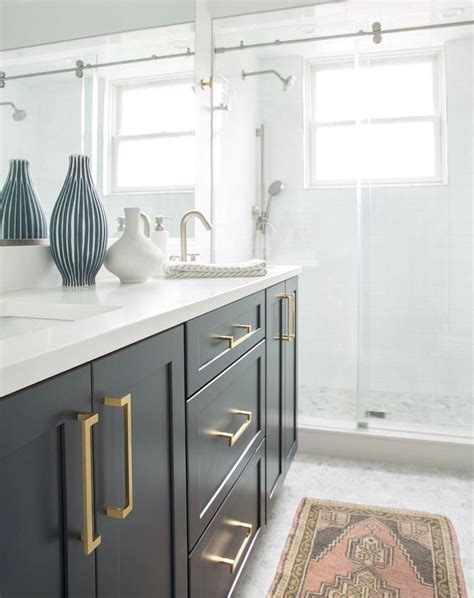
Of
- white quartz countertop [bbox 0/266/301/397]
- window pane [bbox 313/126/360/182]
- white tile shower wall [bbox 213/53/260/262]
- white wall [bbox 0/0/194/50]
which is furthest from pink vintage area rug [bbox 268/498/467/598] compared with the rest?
window pane [bbox 313/126/360/182]

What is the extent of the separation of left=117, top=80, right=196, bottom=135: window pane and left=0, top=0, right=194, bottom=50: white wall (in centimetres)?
21

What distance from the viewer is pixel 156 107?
2059 mm

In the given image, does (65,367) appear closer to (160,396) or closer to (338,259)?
(160,396)

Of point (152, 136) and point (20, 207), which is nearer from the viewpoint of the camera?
point (20, 207)

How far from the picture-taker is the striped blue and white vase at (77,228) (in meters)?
1.34

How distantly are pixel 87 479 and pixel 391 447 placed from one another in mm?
2176

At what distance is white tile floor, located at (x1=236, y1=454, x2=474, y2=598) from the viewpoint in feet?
5.71

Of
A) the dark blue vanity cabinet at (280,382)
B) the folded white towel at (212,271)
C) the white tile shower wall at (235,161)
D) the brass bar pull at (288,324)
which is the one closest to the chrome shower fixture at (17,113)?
the folded white towel at (212,271)

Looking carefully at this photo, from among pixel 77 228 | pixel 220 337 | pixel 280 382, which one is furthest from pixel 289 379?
pixel 77 228

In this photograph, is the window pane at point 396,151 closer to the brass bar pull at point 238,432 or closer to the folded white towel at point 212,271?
the folded white towel at point 212,271

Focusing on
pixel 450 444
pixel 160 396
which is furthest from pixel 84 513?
pixel 450 444

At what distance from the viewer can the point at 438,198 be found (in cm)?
281

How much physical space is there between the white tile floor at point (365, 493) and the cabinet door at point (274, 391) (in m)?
0.17

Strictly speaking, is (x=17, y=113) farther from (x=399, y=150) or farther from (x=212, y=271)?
(x=399, y=150)
